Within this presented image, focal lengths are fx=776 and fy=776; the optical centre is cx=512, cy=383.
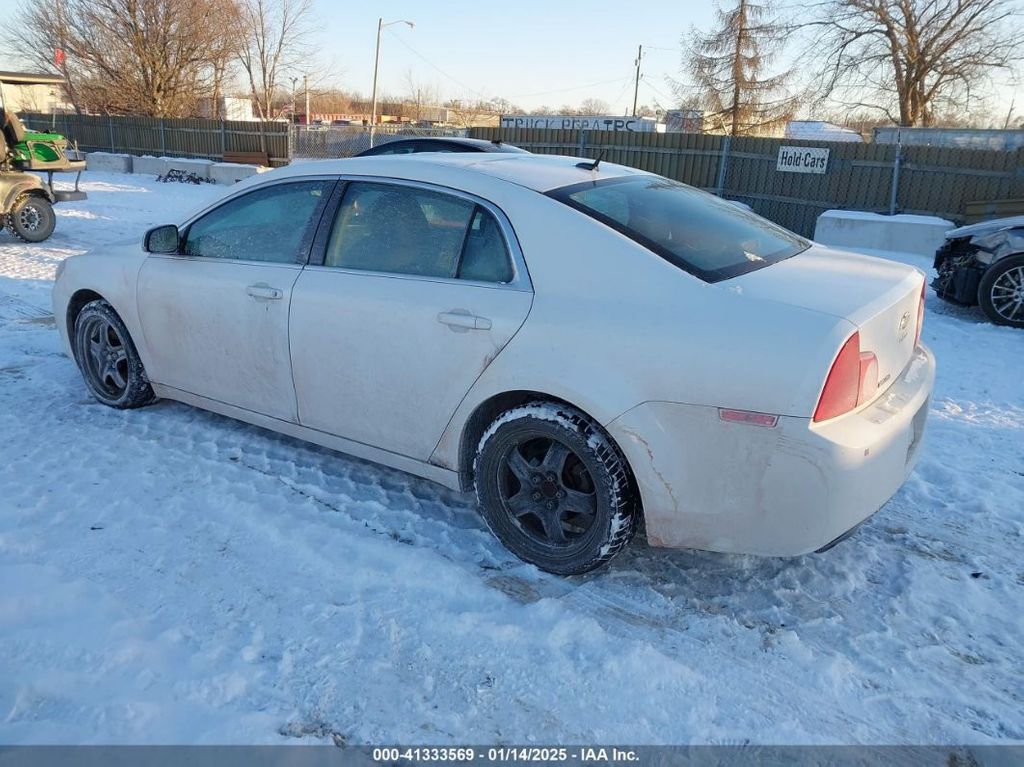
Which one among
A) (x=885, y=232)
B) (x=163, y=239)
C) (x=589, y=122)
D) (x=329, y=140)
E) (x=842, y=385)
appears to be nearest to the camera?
(x=842, y=385)

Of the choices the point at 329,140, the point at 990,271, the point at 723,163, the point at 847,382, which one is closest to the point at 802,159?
the point at 723,163

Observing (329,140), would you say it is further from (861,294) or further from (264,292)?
(861,294)

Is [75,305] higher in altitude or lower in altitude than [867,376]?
lower

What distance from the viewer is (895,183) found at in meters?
15.1

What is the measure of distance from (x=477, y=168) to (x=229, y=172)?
21.6 meters

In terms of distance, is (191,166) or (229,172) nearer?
(229,172)

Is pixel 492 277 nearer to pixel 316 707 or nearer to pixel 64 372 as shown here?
pixel 316 707

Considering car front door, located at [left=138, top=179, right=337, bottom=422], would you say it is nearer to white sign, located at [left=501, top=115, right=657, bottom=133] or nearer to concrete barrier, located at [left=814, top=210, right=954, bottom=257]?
concrete barrier, located at [left=814, top=210, right=954, bottom=257]

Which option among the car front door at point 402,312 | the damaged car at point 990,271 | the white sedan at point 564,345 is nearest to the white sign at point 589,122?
the damaged car at point 990,271

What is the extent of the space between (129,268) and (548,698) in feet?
11.6

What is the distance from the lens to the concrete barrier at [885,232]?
498 inches

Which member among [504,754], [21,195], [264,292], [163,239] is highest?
[163,239]

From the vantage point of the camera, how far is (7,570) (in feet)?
9.92

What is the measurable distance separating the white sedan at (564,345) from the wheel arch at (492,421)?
0.01 m
